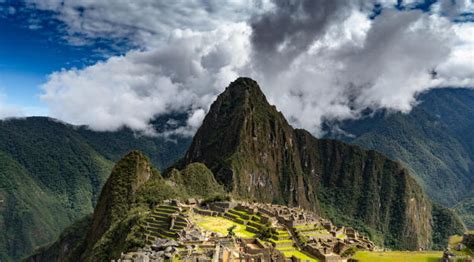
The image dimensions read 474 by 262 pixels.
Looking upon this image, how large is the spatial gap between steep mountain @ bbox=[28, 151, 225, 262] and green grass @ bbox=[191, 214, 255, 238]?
11.4 metres

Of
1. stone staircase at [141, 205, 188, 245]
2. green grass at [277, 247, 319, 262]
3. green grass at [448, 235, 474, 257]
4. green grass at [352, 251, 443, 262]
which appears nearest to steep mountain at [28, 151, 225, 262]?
stone staircase at [141, 205, 188, 245]

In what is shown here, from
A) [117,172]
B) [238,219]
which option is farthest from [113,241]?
[117,172]

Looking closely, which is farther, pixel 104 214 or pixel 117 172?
pixel 117 172

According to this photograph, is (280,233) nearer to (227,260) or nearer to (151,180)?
(227,260)

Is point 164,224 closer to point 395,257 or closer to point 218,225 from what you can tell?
point 218,225

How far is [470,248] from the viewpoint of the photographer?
37281 mm

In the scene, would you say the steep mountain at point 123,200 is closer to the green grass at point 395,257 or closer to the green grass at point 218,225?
the green grass at point 218,225

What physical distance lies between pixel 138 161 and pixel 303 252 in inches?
2951

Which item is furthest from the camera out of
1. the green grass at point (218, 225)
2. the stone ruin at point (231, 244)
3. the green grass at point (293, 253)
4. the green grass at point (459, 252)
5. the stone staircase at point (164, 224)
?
the green grass at point (218, 225)

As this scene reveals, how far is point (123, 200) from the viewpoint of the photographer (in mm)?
111562

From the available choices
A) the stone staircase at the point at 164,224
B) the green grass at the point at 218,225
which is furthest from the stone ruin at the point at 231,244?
the green grass at the point at 218,225

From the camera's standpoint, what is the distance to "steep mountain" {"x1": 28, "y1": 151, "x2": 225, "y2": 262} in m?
87.1

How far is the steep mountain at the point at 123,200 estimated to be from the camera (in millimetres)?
87125

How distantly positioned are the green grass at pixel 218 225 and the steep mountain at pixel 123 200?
11439mm
